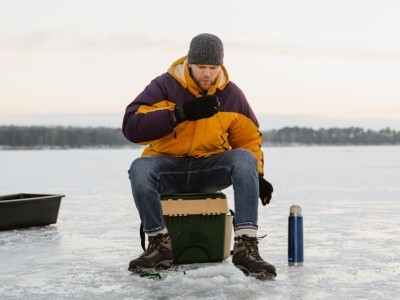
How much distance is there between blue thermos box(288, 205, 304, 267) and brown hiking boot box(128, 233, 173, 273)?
691 millimetres

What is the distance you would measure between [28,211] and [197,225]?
225 cm

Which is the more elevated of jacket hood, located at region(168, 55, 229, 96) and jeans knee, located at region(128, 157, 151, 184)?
jacket hood, located at region(168, 55, 229, 96)

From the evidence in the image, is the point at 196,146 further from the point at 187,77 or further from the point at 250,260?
the point at 250,260

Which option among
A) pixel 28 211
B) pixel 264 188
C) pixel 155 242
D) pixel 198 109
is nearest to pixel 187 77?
pixel 198 109

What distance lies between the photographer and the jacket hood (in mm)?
3570

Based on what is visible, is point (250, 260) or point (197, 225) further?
point (197, 225)

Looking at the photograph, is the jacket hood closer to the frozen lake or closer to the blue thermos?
the blue thermos

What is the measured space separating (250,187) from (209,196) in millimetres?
286

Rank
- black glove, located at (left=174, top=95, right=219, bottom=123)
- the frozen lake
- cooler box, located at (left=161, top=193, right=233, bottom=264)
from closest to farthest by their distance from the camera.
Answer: the frozen lake, black glove, located at (left=174, top=95, right=219, bottom=123), cooler box, located at (left=161, top=193, right=233, bottom=264)

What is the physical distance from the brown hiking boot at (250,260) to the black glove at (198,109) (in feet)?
2.28

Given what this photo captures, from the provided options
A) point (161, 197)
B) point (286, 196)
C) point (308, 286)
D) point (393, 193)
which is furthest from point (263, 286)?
point (393, 193)

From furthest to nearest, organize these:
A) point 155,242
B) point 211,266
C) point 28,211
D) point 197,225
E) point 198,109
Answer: point 28,211
point 197,225
point 155,242
point 211,266
point 198,109

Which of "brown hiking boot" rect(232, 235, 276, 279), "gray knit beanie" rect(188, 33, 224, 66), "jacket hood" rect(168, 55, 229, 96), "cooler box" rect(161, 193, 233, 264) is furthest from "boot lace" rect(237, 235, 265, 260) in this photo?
"gray knit beanie" rect(188, 33, 224, 66)

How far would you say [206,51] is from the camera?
135 inches
